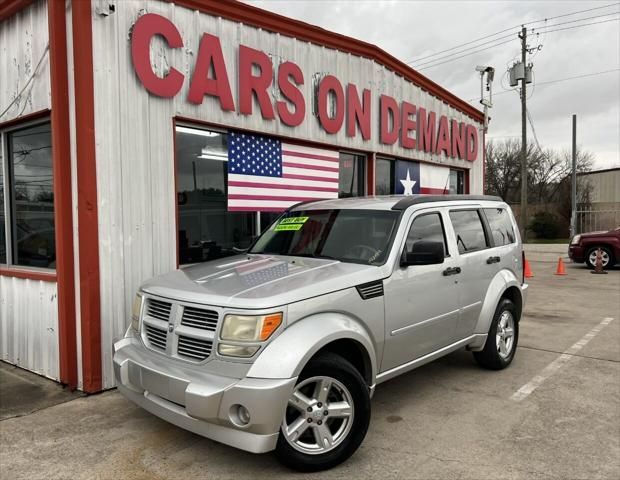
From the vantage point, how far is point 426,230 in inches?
179

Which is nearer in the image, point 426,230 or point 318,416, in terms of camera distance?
point 318,416

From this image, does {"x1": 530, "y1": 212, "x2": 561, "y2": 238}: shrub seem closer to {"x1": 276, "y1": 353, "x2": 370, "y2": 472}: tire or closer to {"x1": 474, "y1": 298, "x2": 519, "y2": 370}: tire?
{"x1": 474, "y1": 298, "x2": 519, "y2": 370}: tire

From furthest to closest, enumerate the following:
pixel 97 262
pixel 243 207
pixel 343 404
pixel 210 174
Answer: pixel 243 207 → pixel 210 174 → pixel 97 262 → pixel 343 404

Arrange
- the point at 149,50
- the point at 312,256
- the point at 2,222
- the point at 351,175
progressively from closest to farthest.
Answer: the point at 312,256
the point at 149,50
the point at 2,222
the point at 351,175

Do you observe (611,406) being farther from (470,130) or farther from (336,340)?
(470,130)

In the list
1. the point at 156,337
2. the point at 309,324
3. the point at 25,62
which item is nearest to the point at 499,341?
the point at 309,324

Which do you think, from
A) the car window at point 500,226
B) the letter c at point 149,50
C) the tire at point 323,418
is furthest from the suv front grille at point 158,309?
the car window at point 500,226

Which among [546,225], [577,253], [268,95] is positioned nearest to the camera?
[268,95]

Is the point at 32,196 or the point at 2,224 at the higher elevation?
the point at 32,196

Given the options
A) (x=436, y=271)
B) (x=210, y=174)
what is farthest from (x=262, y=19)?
(x=436, y=271)

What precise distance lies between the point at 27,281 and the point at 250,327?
12.3 ft

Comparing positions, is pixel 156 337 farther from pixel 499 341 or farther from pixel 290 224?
pixel 499 341

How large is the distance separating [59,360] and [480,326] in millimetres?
4416

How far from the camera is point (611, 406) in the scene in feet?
14.6
